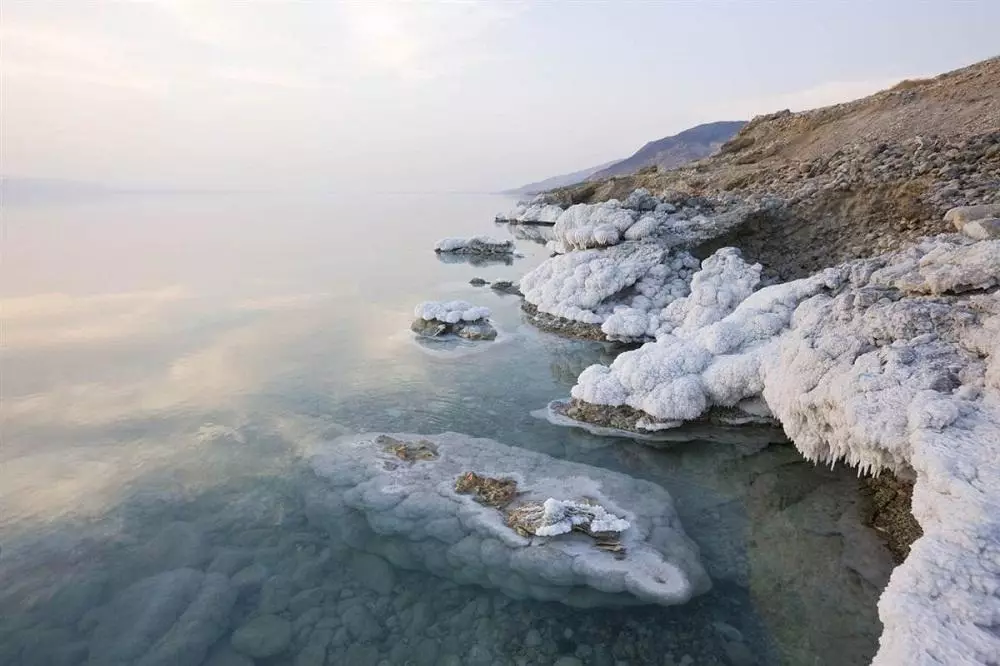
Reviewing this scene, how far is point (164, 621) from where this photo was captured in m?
6.91

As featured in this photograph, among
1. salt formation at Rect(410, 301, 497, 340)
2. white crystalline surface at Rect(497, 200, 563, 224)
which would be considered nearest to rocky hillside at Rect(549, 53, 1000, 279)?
salt formation at Rect(410, 301, 497, 340)

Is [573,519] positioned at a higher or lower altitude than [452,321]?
lower

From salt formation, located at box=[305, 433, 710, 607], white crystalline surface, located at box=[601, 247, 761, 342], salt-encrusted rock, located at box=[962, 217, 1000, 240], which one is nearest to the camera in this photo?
salt formation, located at box=[305, 433, 710, 607]

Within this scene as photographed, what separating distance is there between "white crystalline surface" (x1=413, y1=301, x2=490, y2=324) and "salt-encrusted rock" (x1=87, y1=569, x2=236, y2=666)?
12102mm

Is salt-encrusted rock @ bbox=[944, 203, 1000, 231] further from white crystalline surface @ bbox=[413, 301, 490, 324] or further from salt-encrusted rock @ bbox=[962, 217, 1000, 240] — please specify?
white crystalline surface @ bbox=[413, 301, 490, 324]

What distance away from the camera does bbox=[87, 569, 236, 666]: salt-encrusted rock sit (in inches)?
254

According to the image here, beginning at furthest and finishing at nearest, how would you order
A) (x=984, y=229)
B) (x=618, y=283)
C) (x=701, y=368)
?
(x=618, y=283)
(x=701, y=368)
(x=984, y=229)

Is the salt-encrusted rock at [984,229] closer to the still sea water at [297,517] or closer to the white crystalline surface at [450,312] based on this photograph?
the still sea water at [297,517]

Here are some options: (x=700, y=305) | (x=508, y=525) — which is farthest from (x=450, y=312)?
(x=508, y=525)

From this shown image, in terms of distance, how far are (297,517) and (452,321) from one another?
10603mm

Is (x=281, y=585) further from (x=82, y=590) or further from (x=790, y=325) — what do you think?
(x=790, y=325)

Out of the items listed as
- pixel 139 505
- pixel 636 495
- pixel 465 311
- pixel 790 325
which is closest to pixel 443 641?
pixel 636 495

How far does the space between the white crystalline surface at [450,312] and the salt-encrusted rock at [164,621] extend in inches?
476

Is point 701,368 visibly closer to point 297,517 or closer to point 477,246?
point 297,517
